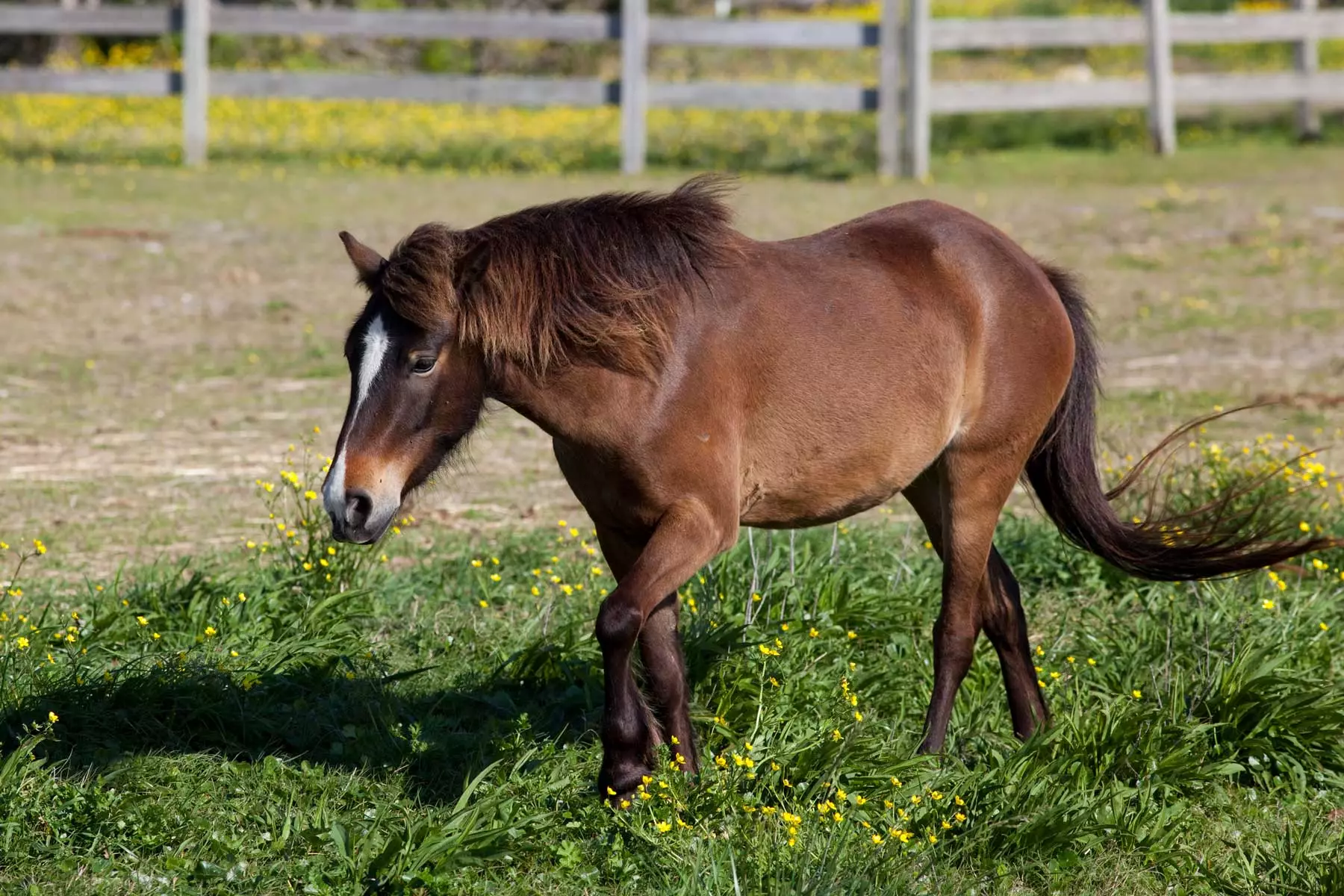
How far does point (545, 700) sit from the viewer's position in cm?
477

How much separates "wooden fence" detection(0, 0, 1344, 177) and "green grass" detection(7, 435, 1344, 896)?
11.3m

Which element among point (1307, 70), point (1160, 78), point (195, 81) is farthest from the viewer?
point (1307, 70)

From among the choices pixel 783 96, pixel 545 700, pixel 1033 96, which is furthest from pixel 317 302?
pixel 1033 96

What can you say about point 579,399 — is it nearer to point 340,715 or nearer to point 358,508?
point 358,508

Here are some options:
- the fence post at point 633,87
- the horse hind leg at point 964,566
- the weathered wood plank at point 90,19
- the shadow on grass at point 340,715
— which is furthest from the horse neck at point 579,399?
the weathered wood plank at point 90,19

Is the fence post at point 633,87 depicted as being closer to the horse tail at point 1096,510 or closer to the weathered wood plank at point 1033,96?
the weathered wood plank at point 1033,96

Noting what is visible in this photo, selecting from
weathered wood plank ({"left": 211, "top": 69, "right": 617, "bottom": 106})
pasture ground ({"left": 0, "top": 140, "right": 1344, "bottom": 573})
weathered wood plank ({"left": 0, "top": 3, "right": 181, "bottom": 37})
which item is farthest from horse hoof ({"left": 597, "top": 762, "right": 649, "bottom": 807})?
weathered wood plank ({"left": 0, "top": 3, "right": 181, "bottom": 37})

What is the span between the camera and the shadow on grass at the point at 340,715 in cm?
431

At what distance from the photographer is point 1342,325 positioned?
1024 centimetres

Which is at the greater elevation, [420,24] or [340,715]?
[420,24]

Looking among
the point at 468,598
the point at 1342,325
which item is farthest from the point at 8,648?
the point at 1342,325

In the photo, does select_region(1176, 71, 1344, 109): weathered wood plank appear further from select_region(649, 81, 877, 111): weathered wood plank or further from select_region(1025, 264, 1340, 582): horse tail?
select_region(1025, 264, 1340, 582): horse tail

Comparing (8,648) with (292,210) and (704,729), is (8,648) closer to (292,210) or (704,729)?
(704,729)

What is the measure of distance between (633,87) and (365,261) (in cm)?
1300
